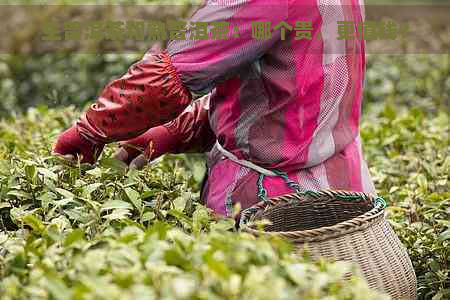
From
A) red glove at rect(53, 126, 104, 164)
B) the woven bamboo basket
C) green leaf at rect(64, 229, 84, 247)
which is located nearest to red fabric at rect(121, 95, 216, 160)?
red glove at rect(53, 126, 104, 164)

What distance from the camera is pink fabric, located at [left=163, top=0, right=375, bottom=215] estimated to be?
2459 millimetres

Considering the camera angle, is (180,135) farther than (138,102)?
Yes

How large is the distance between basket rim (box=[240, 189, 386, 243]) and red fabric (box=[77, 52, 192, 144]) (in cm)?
39

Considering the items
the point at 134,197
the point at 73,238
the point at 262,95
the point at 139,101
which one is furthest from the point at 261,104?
the point at 73,238

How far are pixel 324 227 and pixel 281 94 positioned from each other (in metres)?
0.47

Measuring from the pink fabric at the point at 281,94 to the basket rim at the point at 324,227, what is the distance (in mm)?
125

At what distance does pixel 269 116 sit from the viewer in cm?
264

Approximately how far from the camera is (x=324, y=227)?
2340 millimetres

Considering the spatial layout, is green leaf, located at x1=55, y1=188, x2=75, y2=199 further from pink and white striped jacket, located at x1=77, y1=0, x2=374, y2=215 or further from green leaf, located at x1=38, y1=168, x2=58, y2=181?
pink and white striped jacket, located at x1=77, y1=0, x2=374, y2=215

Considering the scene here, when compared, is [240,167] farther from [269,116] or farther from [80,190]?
[80,190]

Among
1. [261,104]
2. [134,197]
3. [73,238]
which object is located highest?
[261,104]

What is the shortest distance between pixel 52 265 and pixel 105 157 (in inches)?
36.9

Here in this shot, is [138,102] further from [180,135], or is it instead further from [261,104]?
[180,135]

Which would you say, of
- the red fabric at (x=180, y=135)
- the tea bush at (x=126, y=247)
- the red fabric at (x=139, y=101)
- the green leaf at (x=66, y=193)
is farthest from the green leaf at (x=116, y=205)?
the red fabric at (x=180, y=135)
